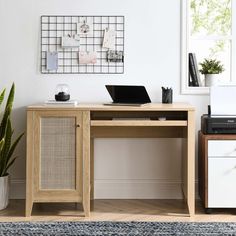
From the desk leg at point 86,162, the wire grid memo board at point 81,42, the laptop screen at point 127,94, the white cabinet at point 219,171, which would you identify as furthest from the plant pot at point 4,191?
the white cabinet at point 219,171

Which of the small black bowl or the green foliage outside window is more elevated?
the green foliage outside window

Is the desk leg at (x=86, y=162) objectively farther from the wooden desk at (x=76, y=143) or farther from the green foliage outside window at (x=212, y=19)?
the green foliage outside window at (x=212, y=19)

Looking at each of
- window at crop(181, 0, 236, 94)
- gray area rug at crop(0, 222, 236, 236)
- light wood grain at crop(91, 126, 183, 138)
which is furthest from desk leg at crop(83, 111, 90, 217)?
window at crop(181, 0, 236, 94)

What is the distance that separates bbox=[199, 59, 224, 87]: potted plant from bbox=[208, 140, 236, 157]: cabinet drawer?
71 centimetres

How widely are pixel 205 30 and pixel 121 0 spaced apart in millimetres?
804

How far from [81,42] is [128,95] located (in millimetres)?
705

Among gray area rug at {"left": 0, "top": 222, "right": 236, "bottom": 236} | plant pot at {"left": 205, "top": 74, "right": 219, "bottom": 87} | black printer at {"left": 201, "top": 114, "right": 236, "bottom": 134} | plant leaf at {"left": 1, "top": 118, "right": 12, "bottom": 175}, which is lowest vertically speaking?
gray area rug at {"left": 0, "top": 222, "right": 236, "bottom": 236}

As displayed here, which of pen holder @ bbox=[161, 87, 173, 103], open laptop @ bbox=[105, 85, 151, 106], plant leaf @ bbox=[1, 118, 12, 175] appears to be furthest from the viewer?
pen holder @ bbox=[161, 87, 173, 103]

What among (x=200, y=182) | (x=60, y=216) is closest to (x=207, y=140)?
(x=200, y=182)

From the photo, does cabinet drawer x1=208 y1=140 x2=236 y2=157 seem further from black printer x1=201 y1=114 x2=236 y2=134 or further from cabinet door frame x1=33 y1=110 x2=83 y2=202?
cabinet door frame x1=33 y1=110 x2=83 y2=202

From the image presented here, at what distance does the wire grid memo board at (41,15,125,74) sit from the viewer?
3969 mm

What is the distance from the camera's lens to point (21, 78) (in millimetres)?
4004

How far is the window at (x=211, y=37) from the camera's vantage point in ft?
13.1

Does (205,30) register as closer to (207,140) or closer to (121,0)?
(121,0)
